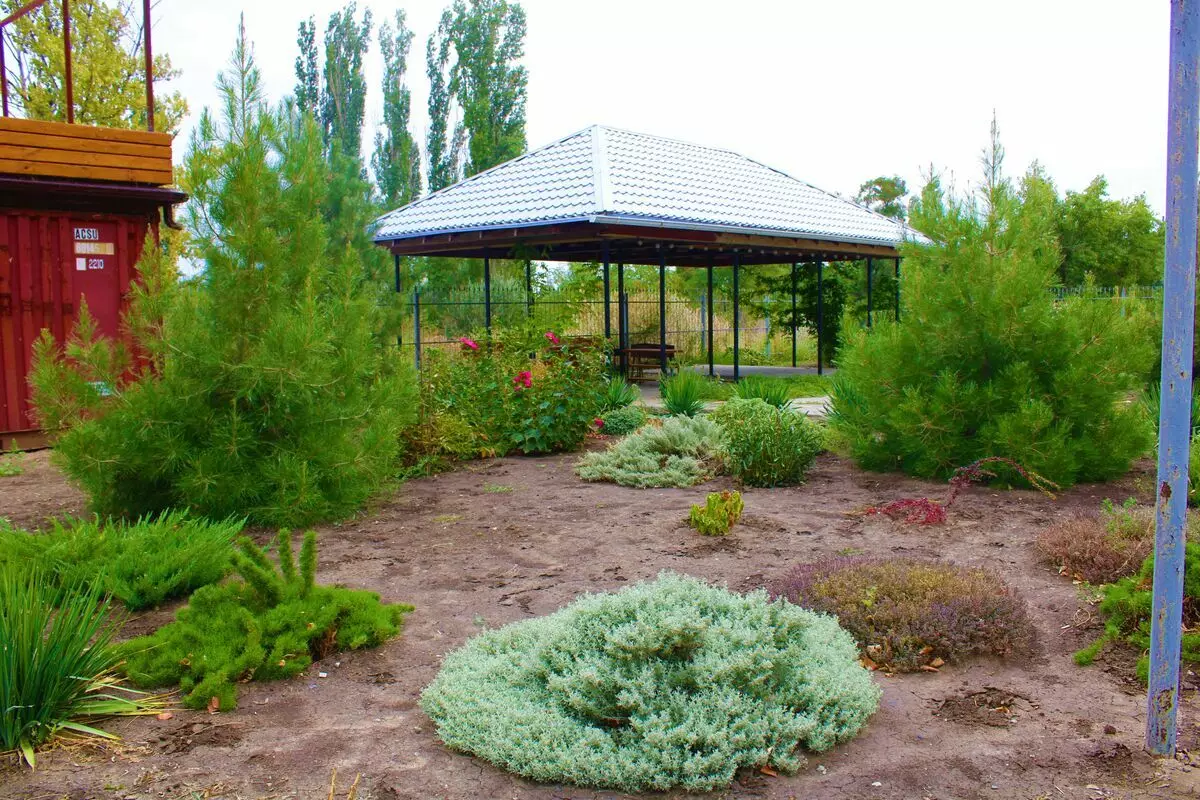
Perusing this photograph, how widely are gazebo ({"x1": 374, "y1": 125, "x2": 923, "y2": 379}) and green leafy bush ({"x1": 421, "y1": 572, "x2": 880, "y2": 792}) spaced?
30.7 ft

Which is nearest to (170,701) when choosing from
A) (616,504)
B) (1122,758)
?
(1122,758)

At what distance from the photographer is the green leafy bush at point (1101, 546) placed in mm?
4945

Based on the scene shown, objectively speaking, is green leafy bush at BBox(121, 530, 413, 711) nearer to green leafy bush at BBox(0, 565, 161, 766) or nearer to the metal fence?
green leafy bush at BBox(0, 565, 161, 766)

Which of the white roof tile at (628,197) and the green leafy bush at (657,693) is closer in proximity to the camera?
the green leafy bush at (657,693)

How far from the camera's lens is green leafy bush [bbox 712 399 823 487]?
26.0 ft

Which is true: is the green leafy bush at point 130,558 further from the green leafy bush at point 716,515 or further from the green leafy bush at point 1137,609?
the green leafy bush at point 1137,609

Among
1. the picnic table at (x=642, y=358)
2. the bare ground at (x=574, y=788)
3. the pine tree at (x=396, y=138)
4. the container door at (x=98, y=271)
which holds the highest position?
the pine tree at (x=396, y=138)

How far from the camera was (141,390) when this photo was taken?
6258 mm

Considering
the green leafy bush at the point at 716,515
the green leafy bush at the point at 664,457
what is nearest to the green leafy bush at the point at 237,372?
the green leafy bush at the point at 664,457

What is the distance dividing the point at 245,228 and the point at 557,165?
10.2 metres

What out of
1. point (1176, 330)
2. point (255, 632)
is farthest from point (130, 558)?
point (1176, 330)

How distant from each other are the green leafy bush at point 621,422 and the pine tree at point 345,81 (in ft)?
101

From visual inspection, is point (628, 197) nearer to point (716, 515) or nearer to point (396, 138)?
point (716, 515)

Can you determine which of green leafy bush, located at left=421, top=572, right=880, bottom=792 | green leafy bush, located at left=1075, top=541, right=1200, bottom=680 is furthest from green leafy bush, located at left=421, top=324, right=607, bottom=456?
green leafy bush, located at left=1075, top=541, right=1200, bottom=680
